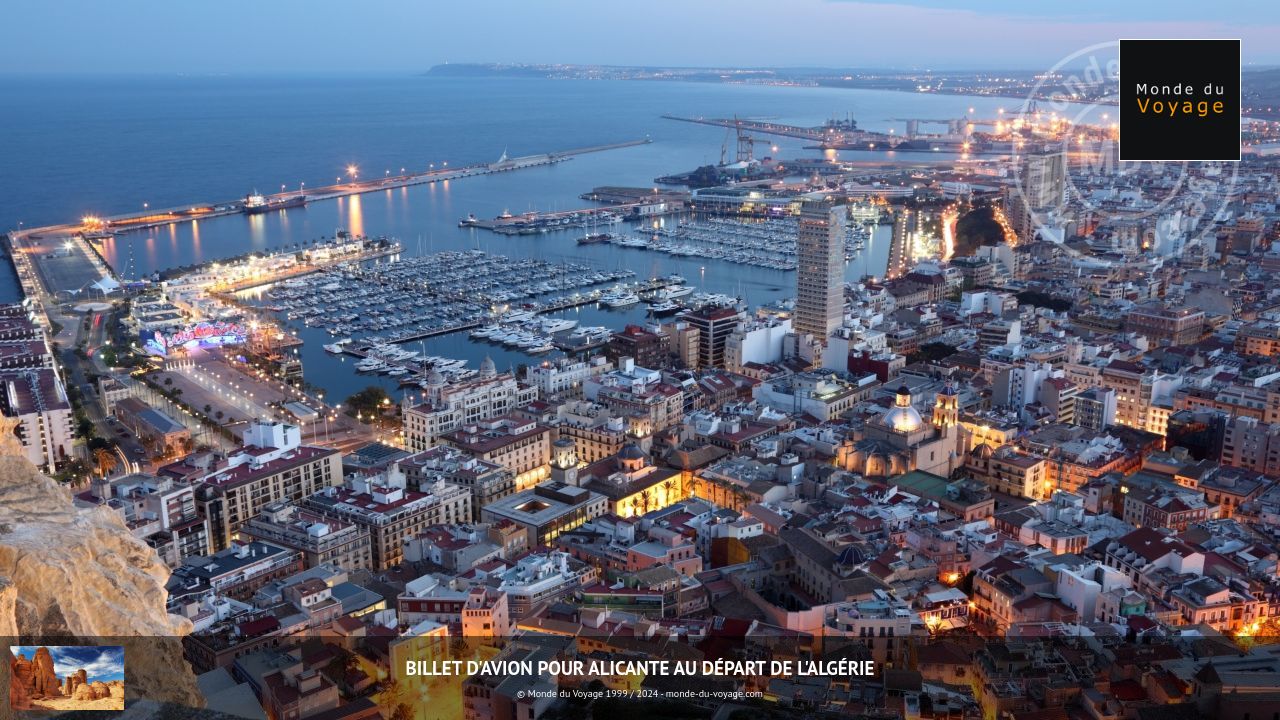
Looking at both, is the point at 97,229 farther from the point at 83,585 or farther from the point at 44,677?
the point at 44,677

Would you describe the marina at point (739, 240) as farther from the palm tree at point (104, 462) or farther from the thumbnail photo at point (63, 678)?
the thumbnail photo at point (63, 678)

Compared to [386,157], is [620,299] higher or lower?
lower

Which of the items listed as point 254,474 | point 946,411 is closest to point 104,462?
point 254,474

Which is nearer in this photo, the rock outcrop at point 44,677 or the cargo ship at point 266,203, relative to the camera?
the rock outcrop at point 44,677

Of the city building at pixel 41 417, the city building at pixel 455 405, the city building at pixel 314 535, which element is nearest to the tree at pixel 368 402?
the city building at pixel 455 405

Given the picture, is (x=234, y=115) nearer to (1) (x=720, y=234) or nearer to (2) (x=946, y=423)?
(1) (x=720, y=234)

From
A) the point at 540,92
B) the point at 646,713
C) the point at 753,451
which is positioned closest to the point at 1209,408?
the point at 753,451
